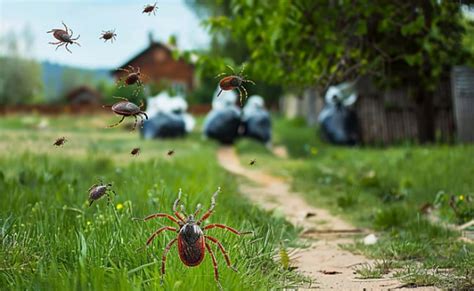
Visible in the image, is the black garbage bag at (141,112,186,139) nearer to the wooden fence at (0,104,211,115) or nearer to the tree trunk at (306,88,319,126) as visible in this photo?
the tree trunk at (306,88,319,126)

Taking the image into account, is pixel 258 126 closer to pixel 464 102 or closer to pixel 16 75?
pixel 464 102

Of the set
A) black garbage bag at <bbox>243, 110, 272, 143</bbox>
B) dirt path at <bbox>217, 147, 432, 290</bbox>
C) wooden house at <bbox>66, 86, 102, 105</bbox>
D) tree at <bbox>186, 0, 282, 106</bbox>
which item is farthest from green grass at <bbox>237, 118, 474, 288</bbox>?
wooden house at <bbox>66, 86, 102, 105</bbox>

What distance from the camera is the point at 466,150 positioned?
1288cm

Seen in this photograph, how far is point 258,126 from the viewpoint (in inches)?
821

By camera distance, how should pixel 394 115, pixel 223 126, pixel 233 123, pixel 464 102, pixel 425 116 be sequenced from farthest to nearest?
1. pixel 233 123
2. pixel 223 126
3. pixel 394 115
4. pixel 425 116
5. pixel 464 102

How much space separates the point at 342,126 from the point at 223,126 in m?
3.77

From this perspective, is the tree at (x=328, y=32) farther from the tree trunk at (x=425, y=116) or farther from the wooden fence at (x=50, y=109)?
the wooden fence at (x=50, y=109)

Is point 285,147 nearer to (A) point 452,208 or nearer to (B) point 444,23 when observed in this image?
(B) point 444,23

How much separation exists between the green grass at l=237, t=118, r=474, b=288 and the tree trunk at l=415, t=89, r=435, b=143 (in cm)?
217

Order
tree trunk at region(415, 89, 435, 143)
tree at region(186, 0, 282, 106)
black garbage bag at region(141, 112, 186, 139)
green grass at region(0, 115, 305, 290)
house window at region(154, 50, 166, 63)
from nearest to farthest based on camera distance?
green grass at region(0, 115, 305, 290)
tree trunk at region(415, 89, 435, 143)
black garbage bag at region(141, 112, 186, 139)
tree at region(186, 0, 282, 106)
house window at region(154, 50, 166, 63)

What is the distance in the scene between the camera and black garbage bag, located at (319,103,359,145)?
714 inches

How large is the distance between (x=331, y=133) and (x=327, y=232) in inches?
453

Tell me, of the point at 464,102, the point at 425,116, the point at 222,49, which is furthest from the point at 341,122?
the point at 222,49

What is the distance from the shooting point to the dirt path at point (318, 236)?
15.1 ft
